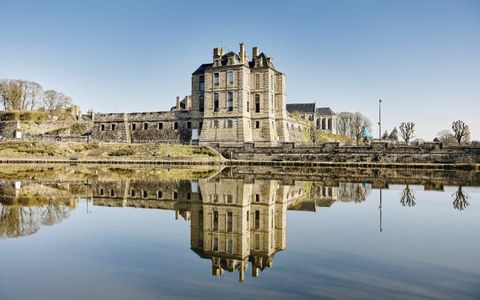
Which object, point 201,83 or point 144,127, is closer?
point 201,83

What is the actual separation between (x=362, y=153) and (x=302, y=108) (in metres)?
65.5

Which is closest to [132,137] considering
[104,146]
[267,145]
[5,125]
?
[104,146]

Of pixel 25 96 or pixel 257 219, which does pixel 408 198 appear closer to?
pixel 257 219

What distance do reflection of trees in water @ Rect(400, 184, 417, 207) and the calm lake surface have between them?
0.11 metres

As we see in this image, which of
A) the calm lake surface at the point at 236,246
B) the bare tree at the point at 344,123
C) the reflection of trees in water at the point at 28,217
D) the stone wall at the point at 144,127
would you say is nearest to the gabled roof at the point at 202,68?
the stone wall at the point at 144,127

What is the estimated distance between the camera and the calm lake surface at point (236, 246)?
322 inches

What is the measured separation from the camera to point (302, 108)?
4461 inches

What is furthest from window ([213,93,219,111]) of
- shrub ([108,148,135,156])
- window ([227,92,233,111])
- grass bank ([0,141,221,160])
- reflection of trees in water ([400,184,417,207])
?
reflection of trees in water ([400,184,417,207])

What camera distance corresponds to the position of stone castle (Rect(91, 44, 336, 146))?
5616 cm

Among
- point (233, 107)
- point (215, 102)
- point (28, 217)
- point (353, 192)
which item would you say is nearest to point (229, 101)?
point (233, 107)

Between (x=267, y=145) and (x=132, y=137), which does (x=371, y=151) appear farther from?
(x=132, y=137)

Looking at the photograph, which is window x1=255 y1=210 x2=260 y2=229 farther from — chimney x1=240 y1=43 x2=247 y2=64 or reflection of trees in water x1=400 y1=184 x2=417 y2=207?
chimney x1=240 y1=43 x2=247 y2=64

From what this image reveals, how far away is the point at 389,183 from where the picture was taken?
29969mm

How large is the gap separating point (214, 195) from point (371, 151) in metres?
32.0
